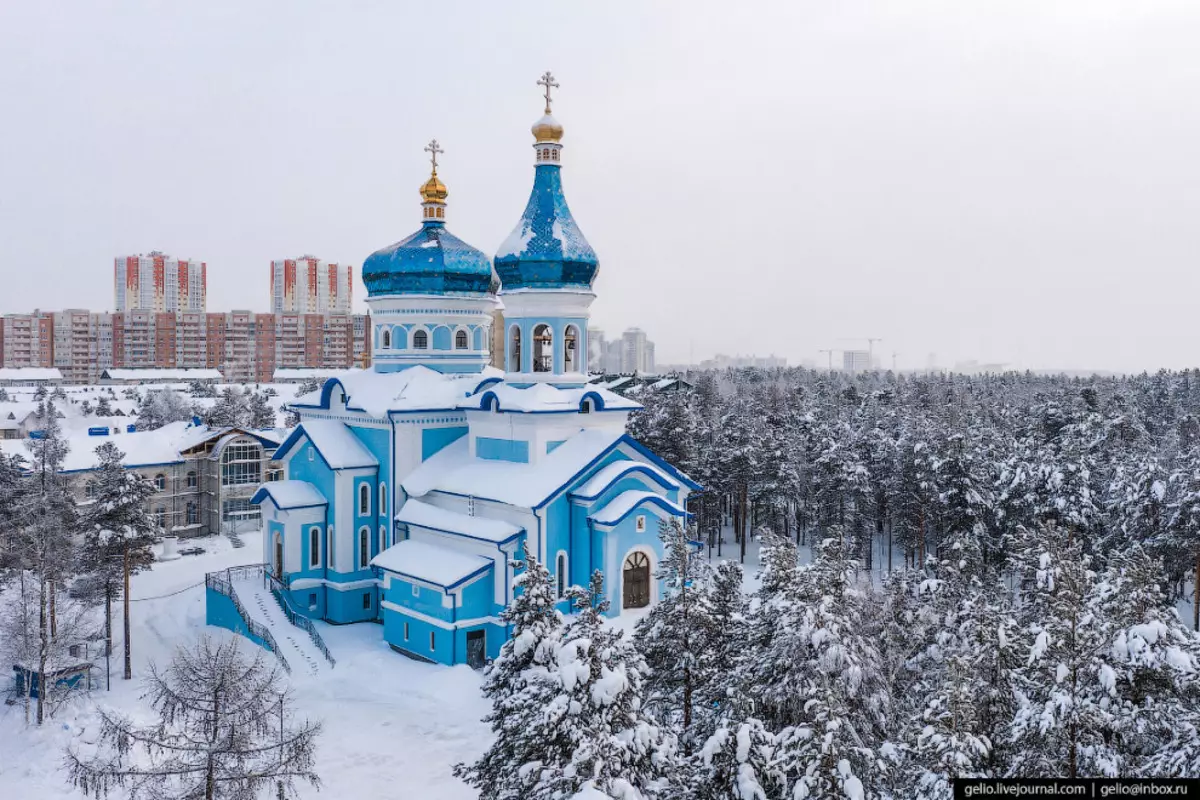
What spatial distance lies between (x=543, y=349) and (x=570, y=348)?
2.22ft

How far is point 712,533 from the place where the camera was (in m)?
35.9

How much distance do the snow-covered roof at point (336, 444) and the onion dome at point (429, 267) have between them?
4.08 m

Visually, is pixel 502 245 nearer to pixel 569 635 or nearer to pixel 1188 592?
Result: pixel 569 635

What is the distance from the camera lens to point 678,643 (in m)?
11.4

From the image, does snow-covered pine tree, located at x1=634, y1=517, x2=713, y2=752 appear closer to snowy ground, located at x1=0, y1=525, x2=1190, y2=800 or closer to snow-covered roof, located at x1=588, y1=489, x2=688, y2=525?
snowy ground, located at x1=0, y1=525, x2=1190, y2=800

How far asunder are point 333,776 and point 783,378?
5067 inches

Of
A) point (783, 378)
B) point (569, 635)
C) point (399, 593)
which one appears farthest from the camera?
point (783, 378)

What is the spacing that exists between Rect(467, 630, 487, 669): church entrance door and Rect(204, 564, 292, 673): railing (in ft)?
13.1

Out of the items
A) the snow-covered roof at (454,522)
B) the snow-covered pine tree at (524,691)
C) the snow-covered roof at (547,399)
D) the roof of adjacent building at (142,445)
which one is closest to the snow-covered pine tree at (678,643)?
the snow-covered pine tree at (524,691)

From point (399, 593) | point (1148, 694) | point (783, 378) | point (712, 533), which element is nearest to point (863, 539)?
point (712, 533)

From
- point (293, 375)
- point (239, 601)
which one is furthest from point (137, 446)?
point (293, 375)

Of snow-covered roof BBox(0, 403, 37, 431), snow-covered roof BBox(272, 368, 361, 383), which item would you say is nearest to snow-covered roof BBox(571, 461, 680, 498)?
snow-covered roof BBox(0, 403, 37, 431)

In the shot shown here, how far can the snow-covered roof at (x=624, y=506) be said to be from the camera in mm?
19734

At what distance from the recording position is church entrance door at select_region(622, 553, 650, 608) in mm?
20250
